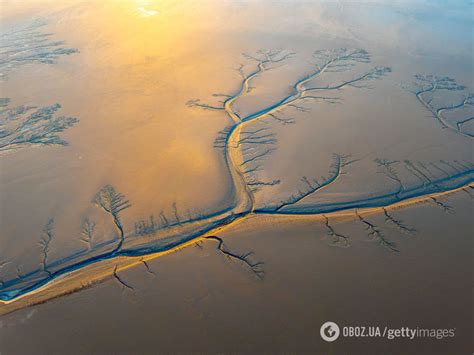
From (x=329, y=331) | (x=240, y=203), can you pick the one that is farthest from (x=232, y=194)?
(x=329, y=331)

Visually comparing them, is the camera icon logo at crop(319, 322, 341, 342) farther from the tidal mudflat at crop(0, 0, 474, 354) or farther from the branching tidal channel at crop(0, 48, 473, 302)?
the branching tidal channel at crop(0, 48, 473, 302)

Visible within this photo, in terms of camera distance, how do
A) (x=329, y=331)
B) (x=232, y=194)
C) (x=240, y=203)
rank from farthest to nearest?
1. (x=232, y=194)
2. (x=240, y=203)
3. (x=329, y=331)

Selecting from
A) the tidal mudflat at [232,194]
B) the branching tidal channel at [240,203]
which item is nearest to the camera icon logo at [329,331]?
the tidal mudflat at [232,194]

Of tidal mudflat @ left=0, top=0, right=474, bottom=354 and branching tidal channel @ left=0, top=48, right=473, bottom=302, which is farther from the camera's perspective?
branching tidal channel @ left=0, top=48, right=473, bottom=302

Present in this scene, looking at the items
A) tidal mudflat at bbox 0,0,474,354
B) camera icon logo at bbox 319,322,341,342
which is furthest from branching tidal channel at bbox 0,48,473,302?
camera icon logo at bbox 319,322,341,342

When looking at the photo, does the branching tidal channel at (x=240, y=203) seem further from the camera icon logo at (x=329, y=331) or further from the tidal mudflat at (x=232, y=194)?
the camera icon logo at (x=329, y=331)

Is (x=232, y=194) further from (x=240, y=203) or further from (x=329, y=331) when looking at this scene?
(x=329, y=331)

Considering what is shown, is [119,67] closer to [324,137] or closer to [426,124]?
[324,137]

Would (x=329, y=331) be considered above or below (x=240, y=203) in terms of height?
below
